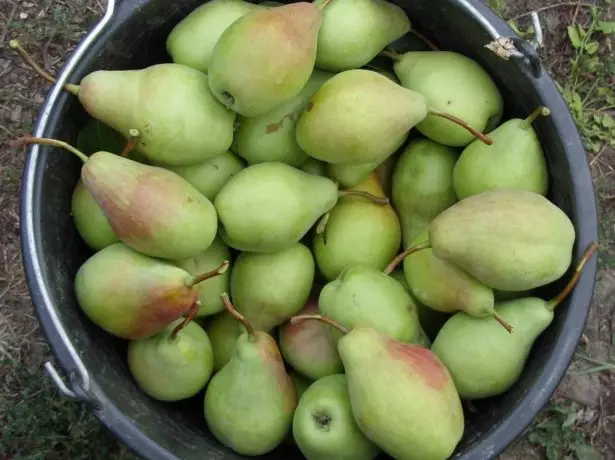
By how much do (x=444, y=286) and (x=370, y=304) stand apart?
119mm

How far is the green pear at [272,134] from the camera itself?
1.28 metres

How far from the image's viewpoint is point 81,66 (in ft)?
4.14

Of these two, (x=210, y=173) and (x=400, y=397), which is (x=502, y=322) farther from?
(x=210, y=173)

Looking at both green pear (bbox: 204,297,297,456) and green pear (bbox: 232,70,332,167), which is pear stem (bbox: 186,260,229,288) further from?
green pear (bbox: 232,70,332,167)

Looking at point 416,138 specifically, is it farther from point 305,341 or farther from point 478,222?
point 305,341

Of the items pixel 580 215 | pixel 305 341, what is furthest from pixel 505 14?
pixel 305 341

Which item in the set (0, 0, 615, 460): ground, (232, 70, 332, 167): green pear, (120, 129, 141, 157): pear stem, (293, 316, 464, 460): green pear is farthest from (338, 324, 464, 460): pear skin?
(0, 0, 615, 460): ground

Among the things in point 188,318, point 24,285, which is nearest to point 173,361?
point 188,318

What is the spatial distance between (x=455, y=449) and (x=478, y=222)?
1.11ft

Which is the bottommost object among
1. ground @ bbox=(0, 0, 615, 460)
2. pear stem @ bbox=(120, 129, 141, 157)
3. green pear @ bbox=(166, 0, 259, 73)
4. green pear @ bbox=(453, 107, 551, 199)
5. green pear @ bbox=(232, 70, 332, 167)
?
ground @ bbox=(0, 0, 615, 460)

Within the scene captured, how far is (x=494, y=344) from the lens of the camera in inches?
47.8

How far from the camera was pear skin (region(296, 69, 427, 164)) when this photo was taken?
121cm

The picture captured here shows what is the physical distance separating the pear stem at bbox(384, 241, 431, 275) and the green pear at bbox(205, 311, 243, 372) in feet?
0.85

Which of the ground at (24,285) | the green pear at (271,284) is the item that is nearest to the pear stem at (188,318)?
the green pear at (271,284)
